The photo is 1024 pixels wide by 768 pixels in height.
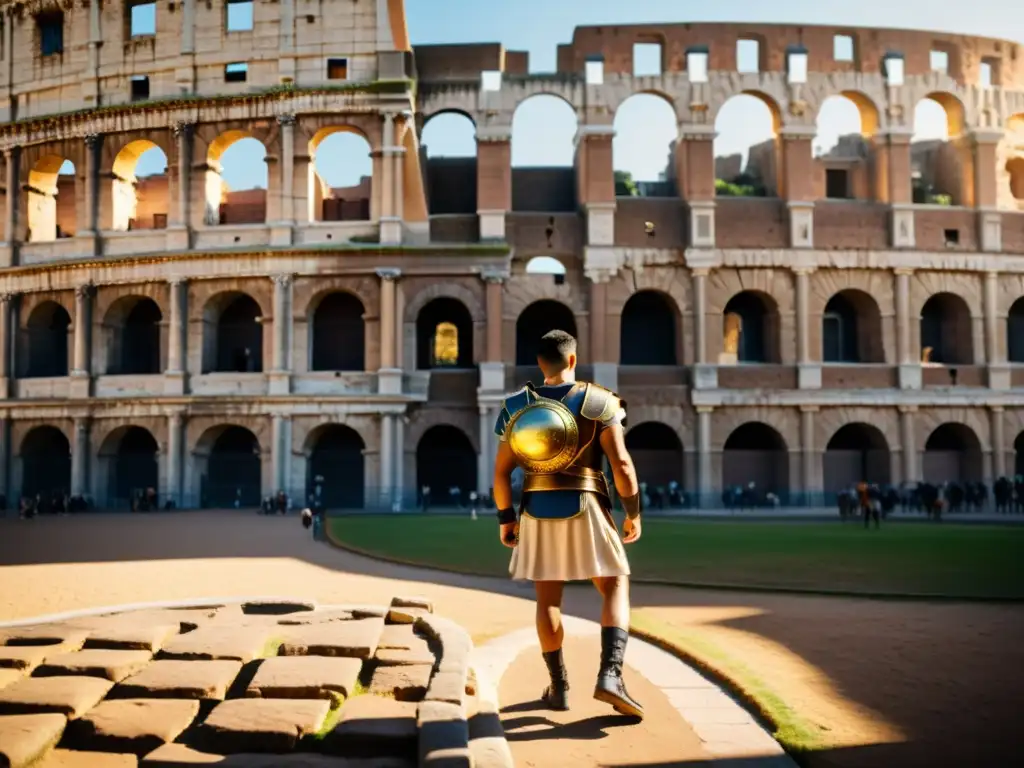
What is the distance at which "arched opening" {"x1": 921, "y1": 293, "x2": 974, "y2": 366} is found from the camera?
30908mm

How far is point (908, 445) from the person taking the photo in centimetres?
2939

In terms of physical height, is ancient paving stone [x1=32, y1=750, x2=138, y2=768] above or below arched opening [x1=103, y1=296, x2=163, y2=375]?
below

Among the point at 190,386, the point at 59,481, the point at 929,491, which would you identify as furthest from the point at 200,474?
the point at 929,491

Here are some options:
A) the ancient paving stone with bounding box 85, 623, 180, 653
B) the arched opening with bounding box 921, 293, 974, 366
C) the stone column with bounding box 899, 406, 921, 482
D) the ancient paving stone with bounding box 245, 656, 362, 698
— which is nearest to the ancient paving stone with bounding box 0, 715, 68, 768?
the ancient paving stone with bounding box 245, 656, 362, 698

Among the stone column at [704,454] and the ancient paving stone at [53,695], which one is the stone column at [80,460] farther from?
the ancient paving stone at [53,695]

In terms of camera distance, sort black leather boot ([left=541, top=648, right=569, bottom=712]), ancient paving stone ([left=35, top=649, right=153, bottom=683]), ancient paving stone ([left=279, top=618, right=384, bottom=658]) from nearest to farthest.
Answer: black leather boot ([left=541, top=648, right=569, bottom=712]), ancient paving stone ([left=35, top=649, right=153, bottom=683]), ancient paving stone ([left=279, top=618, right=384, bottom=658])

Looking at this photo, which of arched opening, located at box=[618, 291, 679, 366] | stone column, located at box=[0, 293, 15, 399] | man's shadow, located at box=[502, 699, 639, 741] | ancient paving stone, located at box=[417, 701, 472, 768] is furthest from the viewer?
arched opening, located at box=[618, 291, 679, 366]

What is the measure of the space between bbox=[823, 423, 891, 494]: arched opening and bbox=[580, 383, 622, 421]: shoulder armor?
2642 cm

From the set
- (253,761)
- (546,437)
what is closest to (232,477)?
(546,437)

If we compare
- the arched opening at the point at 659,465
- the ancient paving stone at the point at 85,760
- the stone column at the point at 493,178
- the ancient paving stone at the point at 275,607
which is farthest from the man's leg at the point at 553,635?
the arched opening at the point at 659,465

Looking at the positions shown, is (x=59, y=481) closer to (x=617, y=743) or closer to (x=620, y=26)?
(x=620, y=26)

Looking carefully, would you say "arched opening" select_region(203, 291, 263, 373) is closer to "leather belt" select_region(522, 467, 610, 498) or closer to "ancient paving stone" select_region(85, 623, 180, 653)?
"ancient paving stone" select_region(85, 623, 180, 653)

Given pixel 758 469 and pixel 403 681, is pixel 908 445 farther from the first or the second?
pixel 403 681

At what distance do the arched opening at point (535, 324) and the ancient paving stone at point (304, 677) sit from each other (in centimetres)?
2533
